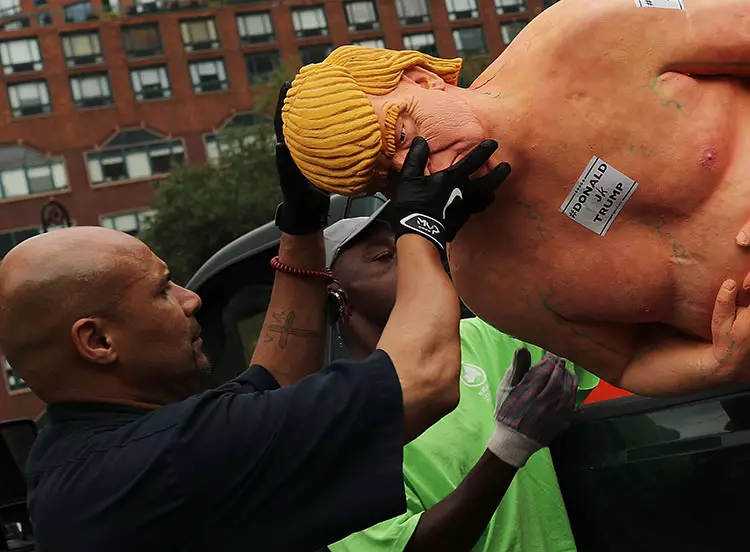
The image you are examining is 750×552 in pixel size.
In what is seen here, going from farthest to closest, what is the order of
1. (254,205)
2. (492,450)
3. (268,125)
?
(268,125)
(254,205)
(492,450)

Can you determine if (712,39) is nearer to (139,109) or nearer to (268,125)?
(268,125)

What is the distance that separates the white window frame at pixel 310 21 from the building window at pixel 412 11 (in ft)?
7.97

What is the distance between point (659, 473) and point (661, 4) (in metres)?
1.26

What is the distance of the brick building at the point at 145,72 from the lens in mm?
30453

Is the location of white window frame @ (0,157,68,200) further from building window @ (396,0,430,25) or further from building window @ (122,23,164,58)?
building window @ (396,0,430,25)

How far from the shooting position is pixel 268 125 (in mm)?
23672

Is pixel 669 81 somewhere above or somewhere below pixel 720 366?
above

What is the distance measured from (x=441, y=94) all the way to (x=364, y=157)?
8.0 inches

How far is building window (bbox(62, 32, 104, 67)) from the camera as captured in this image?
31.1m

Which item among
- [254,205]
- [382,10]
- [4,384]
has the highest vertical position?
[382,10]

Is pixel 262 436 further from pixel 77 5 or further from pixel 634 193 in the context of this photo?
pixel 77 5

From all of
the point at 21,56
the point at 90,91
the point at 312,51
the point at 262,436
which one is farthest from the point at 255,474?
the point at 21,56

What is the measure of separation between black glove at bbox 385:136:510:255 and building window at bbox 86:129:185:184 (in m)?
29.7

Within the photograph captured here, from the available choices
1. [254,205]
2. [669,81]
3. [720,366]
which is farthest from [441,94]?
[254,205]
